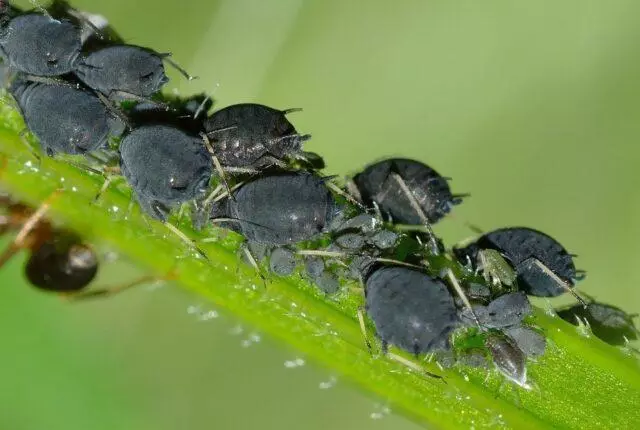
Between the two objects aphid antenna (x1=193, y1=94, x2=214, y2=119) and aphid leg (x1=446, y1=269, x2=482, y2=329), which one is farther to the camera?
aphid antenna (x1=193, y1=94, x2=214, y2=119)

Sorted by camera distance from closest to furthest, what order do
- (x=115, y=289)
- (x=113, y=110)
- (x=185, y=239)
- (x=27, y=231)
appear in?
(x=113, y=110) < (x=185, y=239) < (x=27, y=231) < (x=115, y=289)

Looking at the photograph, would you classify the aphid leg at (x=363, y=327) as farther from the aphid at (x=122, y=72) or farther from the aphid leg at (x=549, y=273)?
the aphid at (x=122, y=72)

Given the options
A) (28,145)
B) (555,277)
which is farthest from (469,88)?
(28,145)

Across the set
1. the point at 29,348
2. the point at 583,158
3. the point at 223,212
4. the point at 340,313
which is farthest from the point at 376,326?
the point at 583,158

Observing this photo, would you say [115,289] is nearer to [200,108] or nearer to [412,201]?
[200,108]

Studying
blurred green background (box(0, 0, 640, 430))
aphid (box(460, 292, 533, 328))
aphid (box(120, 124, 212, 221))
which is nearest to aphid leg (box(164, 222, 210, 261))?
aphid (box(120, 124, 212, 221))

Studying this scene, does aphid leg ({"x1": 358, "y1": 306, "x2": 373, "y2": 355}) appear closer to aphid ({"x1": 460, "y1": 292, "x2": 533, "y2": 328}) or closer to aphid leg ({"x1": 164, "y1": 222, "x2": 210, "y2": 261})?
aphid ({"x1": 460, "y1": 292, "x2": 533, "y2": 328})

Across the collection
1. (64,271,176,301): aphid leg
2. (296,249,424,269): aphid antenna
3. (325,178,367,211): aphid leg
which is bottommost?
(64,271,176,301): aphid leg
